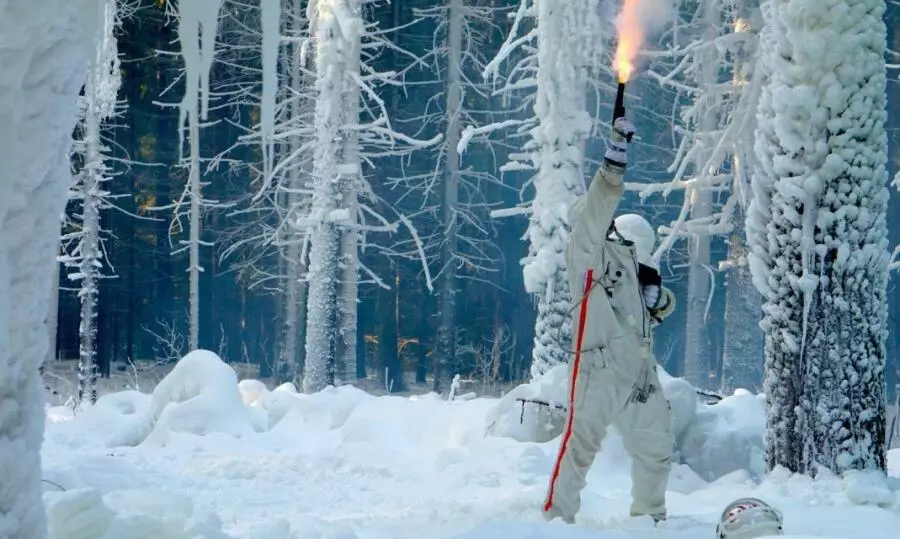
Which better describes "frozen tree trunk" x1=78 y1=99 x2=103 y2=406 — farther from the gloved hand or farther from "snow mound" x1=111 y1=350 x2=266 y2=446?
the gloved hand

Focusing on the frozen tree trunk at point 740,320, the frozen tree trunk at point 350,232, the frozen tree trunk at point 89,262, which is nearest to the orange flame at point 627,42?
the frozen tree trunk at point 350,232

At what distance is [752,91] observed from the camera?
8.11 meters

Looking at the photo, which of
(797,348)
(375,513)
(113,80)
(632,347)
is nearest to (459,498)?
(375,513)

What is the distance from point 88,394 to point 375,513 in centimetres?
1168

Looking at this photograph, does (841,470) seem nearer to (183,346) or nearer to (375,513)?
(375,513)

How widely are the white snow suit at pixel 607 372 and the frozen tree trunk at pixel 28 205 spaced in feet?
10.1

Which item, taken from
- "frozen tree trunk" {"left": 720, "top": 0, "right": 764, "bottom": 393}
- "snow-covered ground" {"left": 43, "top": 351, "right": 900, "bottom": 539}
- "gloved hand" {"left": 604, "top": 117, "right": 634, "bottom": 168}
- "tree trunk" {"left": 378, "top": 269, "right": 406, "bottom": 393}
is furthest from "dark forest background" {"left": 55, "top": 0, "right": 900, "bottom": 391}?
"gloved hand" {"left": 604, "top": 117, "right": 634, "bottom": 168}

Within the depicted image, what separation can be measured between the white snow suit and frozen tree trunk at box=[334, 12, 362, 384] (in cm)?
860

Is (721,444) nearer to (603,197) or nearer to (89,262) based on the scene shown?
(603,197)

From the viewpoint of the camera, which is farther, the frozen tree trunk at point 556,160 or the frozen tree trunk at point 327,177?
the frozen tree trunk at point 327,177

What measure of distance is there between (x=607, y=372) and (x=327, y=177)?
9.63m

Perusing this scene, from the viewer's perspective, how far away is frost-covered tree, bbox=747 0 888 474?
6004mm

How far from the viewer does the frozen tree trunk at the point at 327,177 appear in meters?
14.0

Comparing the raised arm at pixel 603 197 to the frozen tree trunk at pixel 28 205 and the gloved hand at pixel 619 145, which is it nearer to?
the gloved hand at pixel 619 145
